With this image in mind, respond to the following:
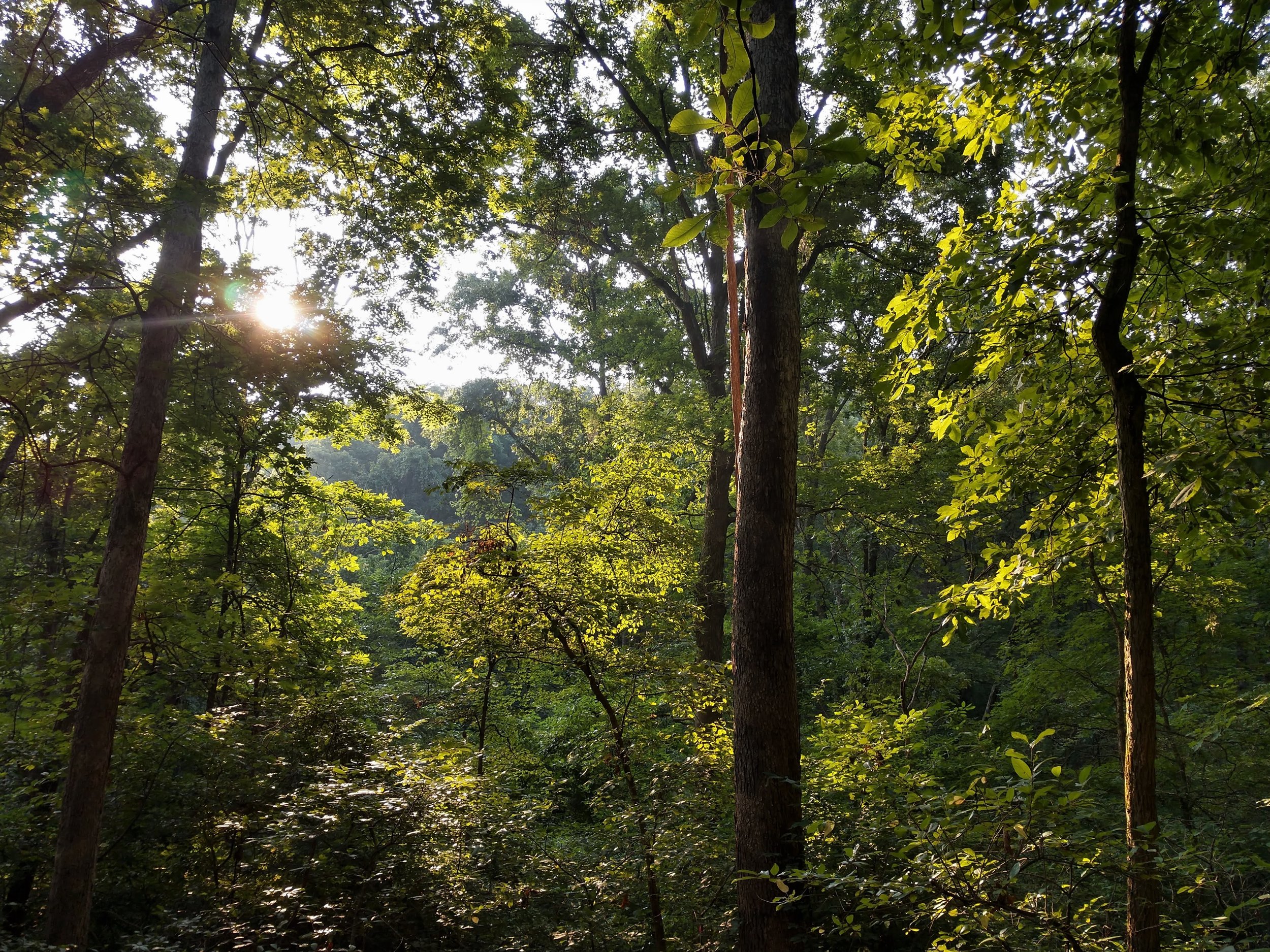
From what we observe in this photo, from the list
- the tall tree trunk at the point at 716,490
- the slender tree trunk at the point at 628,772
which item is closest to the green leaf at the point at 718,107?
the slender tree trunk at the point at 628,772

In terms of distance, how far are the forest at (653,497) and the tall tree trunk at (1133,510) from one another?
0.6 inches

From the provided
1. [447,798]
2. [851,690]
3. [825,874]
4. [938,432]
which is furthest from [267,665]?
[851,690]

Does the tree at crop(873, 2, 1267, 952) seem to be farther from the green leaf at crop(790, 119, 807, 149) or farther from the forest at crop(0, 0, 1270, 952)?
the green leaf at crop(790, 119, 807, 149)

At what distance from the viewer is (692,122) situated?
1.24 meters

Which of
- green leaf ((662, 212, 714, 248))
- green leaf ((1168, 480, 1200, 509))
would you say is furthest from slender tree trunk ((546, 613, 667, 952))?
green leaf ((662, 212, 714, 248))

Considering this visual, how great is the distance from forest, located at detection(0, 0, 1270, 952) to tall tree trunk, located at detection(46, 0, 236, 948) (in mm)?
33

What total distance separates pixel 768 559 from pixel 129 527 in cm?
484

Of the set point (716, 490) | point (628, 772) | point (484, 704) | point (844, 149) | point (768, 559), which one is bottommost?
point (628, 772)

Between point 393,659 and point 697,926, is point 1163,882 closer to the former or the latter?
point 697,926

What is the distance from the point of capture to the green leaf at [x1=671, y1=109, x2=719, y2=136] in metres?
1.20

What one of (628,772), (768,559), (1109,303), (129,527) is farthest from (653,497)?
(1109,303)

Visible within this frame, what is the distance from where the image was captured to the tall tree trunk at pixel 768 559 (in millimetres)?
3320

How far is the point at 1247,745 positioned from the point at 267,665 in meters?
10.2

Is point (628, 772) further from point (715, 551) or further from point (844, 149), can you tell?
point (715, 551)
